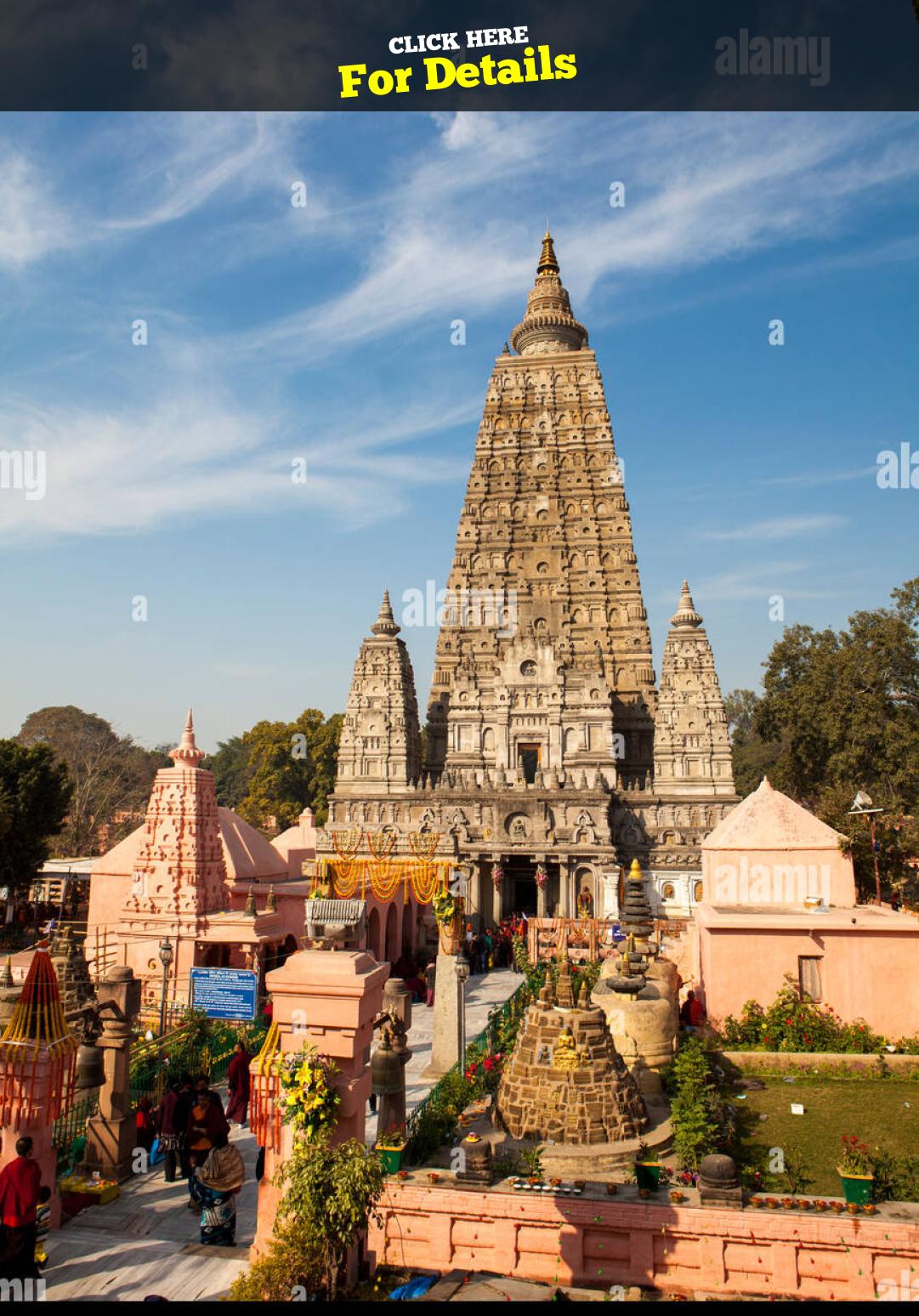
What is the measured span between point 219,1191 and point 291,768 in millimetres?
60631

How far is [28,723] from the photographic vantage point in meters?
80.4

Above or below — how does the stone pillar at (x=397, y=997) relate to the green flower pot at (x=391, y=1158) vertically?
above

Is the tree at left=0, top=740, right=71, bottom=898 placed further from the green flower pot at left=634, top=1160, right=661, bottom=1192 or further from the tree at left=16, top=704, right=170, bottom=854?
the green flower pot at left=634, top=1160, right=661, bottom=1192

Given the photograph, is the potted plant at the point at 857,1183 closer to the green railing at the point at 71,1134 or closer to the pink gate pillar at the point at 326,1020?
the pink gate pillar at the point at 326,1020

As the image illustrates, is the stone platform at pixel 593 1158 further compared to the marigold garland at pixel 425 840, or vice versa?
the marigold garland at pixel 425 840

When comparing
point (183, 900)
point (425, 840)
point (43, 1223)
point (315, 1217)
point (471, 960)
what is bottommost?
point (471, 960)

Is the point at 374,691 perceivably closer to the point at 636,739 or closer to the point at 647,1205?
the point at 636,739

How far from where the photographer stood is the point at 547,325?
59.9 metres

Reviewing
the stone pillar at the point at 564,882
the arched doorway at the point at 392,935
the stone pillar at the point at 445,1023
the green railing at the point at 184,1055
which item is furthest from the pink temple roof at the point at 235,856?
the stone pillar at the point at 564,882

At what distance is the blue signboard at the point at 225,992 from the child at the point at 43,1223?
690 centimetres

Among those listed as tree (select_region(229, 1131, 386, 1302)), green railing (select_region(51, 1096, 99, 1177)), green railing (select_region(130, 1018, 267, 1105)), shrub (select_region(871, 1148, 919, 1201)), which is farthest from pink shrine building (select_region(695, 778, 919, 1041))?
tree (select_region(229, 1131, 386, 1302))

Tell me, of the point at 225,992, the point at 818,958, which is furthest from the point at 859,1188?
the point at 225,992

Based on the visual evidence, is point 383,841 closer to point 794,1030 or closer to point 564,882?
point 564,882

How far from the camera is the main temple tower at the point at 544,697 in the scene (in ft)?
131
